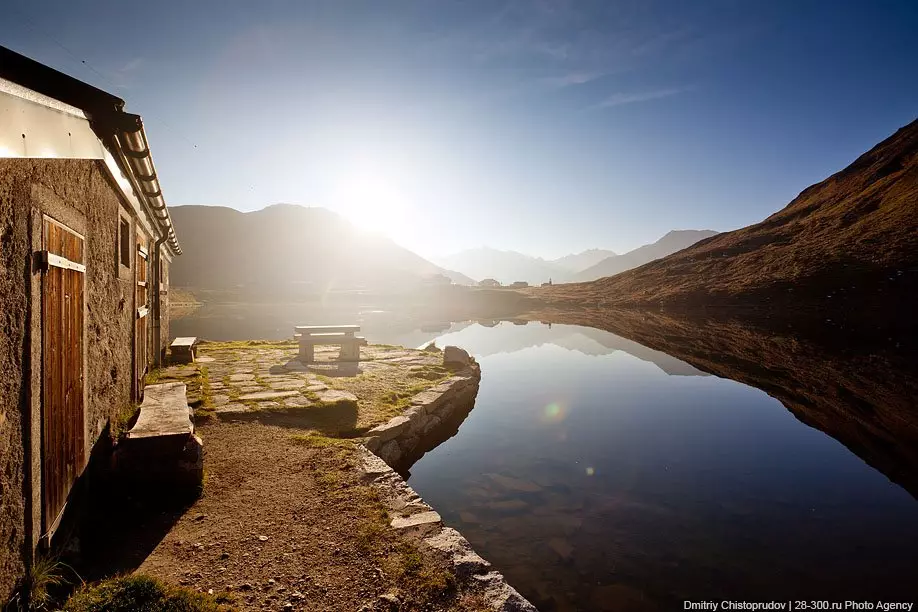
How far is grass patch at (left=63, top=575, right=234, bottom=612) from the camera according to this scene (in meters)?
2.88

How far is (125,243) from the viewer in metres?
7.46

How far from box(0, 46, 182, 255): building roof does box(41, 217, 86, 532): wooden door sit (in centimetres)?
113

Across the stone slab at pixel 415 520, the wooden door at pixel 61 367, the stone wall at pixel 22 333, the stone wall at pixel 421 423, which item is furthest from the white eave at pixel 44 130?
the stone wall at pixel 421 423

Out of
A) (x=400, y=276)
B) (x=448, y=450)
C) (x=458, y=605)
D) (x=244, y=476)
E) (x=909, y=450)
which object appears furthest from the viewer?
(x=400, y=276)

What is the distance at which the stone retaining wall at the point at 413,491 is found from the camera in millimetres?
3649

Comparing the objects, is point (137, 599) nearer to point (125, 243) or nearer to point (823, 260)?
point (125, 243)

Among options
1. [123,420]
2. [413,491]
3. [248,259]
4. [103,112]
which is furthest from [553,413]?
[248,259]

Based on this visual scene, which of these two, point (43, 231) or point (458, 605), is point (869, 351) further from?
point (43, 231)

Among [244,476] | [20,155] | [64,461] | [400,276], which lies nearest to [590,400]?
[244,476]

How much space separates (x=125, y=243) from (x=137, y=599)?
6.51 metres

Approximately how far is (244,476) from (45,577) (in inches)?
97.8

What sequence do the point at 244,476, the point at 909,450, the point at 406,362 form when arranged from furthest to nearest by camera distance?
the point at 406,362, the point at 909,450, the point at 244,476

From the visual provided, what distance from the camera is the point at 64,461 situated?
3934 mm

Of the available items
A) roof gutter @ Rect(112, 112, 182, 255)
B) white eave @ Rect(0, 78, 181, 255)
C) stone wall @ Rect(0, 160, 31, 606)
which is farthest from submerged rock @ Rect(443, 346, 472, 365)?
stone wall @ Rect(0, 160, 31, 606)
